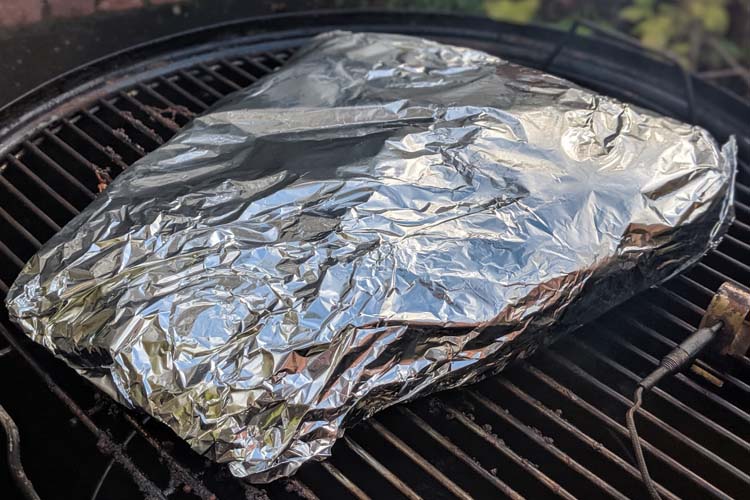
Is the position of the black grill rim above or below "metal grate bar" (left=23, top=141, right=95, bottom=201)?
above

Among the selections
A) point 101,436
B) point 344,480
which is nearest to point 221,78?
point 101,436

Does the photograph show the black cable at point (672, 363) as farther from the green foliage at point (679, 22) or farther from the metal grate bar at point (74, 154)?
the green foliage at point (679, 22)

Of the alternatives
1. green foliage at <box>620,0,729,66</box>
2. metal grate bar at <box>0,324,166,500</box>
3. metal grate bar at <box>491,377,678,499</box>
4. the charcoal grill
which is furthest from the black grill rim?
green foliage at <box>620,0,729,66</box>

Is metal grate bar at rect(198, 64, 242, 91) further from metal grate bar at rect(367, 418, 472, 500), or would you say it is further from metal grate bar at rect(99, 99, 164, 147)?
metal grate bar at rect(367, 418, 472, 500)

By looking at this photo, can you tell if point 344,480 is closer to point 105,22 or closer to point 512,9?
point 105,22

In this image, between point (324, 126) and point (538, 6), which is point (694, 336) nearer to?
point (324, 126)

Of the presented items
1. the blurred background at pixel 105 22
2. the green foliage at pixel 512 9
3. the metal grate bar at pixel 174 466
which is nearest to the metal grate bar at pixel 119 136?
the blurred background at pixel 105 22
